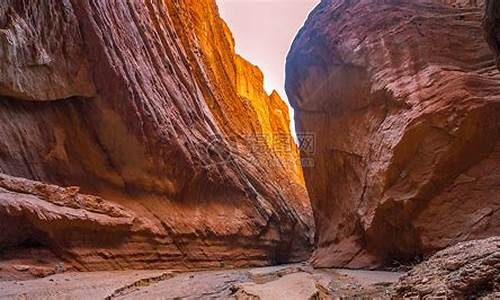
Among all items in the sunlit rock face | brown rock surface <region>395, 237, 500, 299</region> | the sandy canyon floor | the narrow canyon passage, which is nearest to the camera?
brown rock surface <region>395, 237, 500, 299</region>

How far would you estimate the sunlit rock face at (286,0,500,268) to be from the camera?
673cm

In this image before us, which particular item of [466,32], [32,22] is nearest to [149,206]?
[32,22]

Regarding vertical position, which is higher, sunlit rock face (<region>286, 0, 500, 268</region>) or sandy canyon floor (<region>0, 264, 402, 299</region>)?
sunlit rock face (<region>286, 0, 500, 268</region>)

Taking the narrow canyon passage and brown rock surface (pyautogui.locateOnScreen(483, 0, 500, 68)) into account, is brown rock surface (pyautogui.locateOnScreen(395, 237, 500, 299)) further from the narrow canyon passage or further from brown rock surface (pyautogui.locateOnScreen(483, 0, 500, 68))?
brown rock surface (pyautogui.locateOnScreen(483, 0, 500, 68))

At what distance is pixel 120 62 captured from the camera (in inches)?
377

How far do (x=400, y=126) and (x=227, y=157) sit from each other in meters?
6.83

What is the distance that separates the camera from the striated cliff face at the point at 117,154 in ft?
23.3

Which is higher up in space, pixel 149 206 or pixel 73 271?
pixel 149 206

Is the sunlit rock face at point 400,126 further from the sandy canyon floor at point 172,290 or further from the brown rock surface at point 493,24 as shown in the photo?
the sandy canyon floor at point 172,290

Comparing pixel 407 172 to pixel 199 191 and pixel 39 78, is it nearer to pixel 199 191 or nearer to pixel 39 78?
pixel 199 191

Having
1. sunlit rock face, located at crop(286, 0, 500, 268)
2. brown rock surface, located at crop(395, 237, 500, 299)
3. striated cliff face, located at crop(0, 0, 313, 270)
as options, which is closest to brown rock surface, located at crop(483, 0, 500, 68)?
sunlit rock face, located at crop(286, 0, 500, 268)

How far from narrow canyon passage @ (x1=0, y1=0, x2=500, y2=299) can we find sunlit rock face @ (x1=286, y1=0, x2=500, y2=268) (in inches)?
1.4

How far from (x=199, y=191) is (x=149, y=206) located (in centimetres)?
198

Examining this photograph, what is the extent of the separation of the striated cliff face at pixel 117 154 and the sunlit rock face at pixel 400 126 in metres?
3.22
